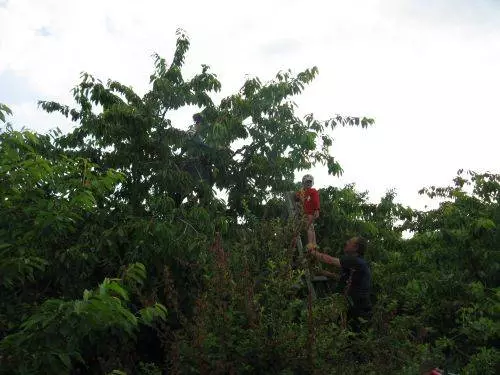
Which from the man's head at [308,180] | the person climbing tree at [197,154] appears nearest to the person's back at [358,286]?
the man's head at [308,180]

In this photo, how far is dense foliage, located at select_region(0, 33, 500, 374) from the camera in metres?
5.01

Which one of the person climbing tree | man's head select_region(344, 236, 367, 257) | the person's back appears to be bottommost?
the person's back

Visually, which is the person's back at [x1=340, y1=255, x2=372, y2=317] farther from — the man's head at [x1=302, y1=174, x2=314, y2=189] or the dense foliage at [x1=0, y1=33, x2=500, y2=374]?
the man's head at [x1=302, y1=174, x2=314, y2=189]

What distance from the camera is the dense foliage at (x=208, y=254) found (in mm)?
5012

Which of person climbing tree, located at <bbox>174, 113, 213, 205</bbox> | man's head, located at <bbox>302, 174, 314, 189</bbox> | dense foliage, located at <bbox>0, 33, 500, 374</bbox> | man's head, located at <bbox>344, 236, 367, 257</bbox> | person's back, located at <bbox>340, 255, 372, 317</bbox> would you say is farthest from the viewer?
person climbing tree, located at <bbox>174, 113, 213, 205</bbox>

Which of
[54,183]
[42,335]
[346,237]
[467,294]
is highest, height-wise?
[346,237]

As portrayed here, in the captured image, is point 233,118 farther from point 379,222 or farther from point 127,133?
point 379,222

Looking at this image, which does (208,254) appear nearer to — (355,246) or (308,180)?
(355,246)

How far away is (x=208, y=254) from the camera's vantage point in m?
7.66

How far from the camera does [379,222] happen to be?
13734 millimetres

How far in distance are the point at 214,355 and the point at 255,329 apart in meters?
0.35

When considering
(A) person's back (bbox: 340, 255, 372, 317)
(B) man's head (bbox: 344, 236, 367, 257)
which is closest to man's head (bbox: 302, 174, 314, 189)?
(B) man's head (bbox: 344, 236, 367, 257)

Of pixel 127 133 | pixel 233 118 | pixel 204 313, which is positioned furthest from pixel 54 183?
pixel 233 118

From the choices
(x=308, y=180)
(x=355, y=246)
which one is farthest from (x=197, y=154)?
(x=355, y=246)
